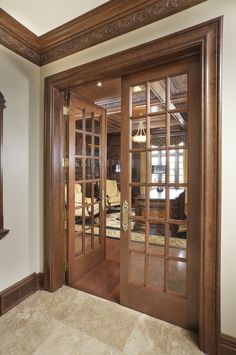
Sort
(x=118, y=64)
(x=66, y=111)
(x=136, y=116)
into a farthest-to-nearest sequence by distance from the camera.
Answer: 1. (x=66, y=111)
2. (x=136, y=116)
3. (x=118, y=64)

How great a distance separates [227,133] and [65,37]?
1.81m

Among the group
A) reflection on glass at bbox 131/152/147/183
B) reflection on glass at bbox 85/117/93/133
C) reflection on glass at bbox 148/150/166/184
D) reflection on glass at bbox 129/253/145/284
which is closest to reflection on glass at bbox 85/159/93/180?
reflection on glass at bbox 85/117/93/133

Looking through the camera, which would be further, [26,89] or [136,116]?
[26,89]

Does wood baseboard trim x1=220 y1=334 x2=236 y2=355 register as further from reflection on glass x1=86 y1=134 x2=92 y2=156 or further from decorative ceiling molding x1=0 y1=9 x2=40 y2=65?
decorative ceiling molding x1=0 y1=9 x2=40 y2=65

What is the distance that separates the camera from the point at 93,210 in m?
2.74

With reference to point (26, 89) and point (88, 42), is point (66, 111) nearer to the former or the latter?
point (26, 89)

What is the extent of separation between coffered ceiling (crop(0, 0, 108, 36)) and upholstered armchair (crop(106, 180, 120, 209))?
16.5ft

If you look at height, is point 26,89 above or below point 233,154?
above

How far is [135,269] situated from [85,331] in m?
0.67

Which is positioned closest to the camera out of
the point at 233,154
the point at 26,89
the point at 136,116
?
the point at 233,154

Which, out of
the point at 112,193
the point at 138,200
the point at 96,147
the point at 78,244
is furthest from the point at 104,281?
the point at 112,193

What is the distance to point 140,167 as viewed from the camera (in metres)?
1.98

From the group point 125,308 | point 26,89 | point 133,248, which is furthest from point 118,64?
point 125,308

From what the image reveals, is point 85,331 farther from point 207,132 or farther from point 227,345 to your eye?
point 207,132
